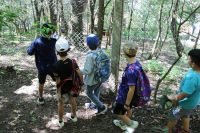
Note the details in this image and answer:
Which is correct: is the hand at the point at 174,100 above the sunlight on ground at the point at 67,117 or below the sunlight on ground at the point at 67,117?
above

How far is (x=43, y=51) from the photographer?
5535 millimetres

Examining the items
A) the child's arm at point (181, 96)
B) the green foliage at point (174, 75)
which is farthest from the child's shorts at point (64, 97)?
the green foliage at point (174, 75)

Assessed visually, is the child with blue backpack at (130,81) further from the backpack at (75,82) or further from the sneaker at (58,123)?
the sneaker at (58,123)

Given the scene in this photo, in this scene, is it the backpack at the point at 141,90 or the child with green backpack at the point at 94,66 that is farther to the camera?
the child with green backpack at the point at 94,66

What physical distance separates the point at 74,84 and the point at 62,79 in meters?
0.22

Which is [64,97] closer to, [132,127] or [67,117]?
[67,117]

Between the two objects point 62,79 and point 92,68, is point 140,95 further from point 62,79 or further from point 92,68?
point 62,79

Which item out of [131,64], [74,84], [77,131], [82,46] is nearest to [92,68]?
[74,84]

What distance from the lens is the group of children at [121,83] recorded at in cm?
389

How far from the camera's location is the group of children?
12.8 feet

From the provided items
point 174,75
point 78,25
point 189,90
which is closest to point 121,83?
point 189,90

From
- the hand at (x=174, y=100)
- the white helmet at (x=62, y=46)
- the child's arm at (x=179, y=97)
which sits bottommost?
the hand at (x=174, y=100)

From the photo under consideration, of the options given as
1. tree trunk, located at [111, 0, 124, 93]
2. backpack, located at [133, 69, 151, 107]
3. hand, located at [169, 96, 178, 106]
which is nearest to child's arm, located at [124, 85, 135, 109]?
backpack, located at [133, 69, 151, 107]

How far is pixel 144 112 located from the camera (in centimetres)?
565
